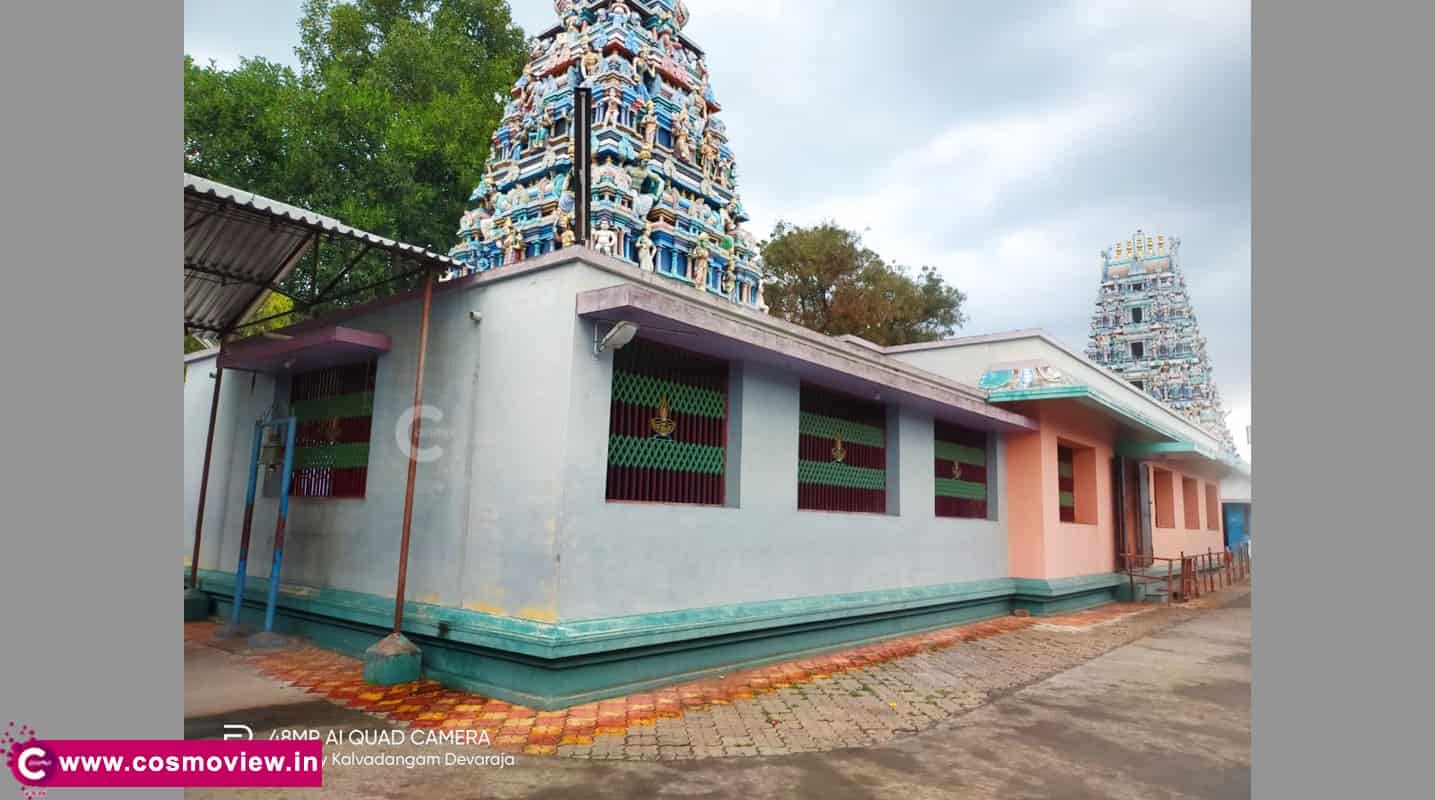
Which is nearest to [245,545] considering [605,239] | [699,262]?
[605,239]

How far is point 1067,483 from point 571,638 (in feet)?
33.1

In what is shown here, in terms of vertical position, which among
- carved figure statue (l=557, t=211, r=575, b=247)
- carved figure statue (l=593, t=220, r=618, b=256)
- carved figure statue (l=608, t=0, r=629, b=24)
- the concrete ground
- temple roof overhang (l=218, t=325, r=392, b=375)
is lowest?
the concrete ground

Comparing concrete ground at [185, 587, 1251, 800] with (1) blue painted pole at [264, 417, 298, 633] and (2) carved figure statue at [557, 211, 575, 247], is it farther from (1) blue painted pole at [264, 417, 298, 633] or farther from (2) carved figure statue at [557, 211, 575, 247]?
(2) carved figure statue at [557, 211, 575, 247]

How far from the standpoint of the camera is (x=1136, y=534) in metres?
14.6

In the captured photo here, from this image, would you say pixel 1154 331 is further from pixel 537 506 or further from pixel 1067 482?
pixel 537 506

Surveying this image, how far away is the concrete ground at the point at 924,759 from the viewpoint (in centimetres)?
391

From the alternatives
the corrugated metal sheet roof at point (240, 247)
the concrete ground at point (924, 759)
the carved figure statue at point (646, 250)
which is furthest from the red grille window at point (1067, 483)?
the corrugated metal sheet roof at point (240, 247)

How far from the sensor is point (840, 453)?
844 centimetres

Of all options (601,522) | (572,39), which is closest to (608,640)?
(601,522)

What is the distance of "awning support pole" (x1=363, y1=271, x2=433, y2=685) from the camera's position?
5.66m

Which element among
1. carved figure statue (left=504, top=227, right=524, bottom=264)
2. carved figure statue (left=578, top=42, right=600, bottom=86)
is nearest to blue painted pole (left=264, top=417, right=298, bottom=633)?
carved figure statue (left=504, top=227, right=524, bottom=264)

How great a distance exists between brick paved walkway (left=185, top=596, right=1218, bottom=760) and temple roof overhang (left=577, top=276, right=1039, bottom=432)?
2635 mm

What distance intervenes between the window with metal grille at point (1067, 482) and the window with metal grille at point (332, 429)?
32.4 ft

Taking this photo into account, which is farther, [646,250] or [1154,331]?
[1154,331]
